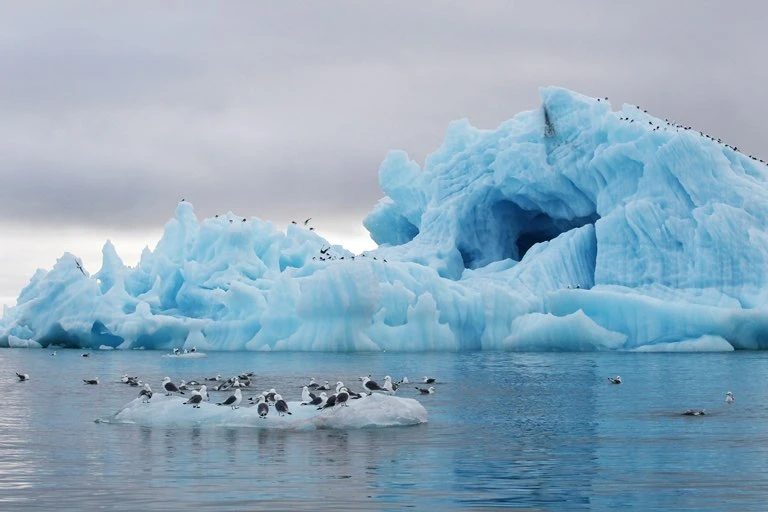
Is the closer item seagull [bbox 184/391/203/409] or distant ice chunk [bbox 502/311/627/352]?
seagull [bbox 184/391/203/409]

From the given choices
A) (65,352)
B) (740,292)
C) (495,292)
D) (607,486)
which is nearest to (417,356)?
(495,292)

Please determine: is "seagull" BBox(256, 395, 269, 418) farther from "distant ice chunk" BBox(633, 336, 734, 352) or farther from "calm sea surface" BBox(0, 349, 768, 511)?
"distant ice chunk" BBox(633, 336, 734, 352)

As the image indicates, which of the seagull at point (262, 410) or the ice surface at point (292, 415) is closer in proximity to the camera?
the ice surface at point (292, 415)

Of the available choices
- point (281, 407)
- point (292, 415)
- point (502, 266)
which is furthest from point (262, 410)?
point (502, 266)

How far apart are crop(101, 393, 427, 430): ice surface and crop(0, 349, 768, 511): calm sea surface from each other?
36 cm

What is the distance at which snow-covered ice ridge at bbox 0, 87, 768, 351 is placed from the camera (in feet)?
178


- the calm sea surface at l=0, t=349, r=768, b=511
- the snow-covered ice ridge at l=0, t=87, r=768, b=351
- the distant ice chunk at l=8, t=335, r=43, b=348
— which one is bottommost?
the calm sea surface at l=0, t=349, r=768, b=511

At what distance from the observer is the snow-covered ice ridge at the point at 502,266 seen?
5422cm

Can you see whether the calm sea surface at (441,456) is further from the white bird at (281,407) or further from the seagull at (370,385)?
the seagull at (370,385)

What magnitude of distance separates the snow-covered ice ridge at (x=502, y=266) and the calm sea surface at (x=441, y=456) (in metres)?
18.9

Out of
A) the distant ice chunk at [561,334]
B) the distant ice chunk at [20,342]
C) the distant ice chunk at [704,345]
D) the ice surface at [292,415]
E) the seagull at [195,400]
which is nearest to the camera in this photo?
the ice surface at [292,415]

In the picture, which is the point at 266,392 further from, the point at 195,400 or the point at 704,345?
the point at 704,345

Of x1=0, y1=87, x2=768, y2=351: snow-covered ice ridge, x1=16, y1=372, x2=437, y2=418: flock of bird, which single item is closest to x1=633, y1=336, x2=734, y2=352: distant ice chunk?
x1=0, y1=87, x2=768, y2=351: snow-covered ice ridge

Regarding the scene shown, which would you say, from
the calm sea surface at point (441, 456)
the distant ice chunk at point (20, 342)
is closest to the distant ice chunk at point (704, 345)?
the calm sea surface at point (441, 456)
